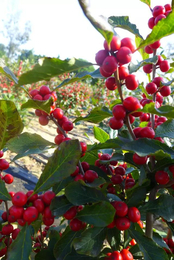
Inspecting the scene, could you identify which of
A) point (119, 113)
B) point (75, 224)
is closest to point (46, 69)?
point (119, 113)

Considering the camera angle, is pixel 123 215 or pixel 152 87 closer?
pixel 123 215

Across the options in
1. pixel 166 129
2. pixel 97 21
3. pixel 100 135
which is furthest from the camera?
pixel 100 135

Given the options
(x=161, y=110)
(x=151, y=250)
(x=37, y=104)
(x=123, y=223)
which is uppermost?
(x=37, y=104)

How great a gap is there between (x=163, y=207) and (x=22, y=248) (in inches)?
16.7

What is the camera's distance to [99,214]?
1.87 ft

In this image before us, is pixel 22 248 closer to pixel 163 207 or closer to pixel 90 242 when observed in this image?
pixel 90 242

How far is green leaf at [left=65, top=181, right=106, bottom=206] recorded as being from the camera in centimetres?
59

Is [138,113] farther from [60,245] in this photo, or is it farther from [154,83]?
[60,245]

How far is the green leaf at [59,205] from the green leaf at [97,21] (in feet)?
1.47

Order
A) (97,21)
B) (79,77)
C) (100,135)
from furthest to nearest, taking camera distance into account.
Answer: (100,135) → (79,77) → (97,21)

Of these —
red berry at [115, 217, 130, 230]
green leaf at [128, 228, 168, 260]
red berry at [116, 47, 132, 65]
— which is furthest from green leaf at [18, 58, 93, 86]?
green leaf at [128, 228, 168, 260]

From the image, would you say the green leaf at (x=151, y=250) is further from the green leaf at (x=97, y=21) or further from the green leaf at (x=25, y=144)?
the green leaf at (x=97, y=21)

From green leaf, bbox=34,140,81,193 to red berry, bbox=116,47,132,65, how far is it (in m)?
0.24

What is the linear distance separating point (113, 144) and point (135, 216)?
0.73ft
